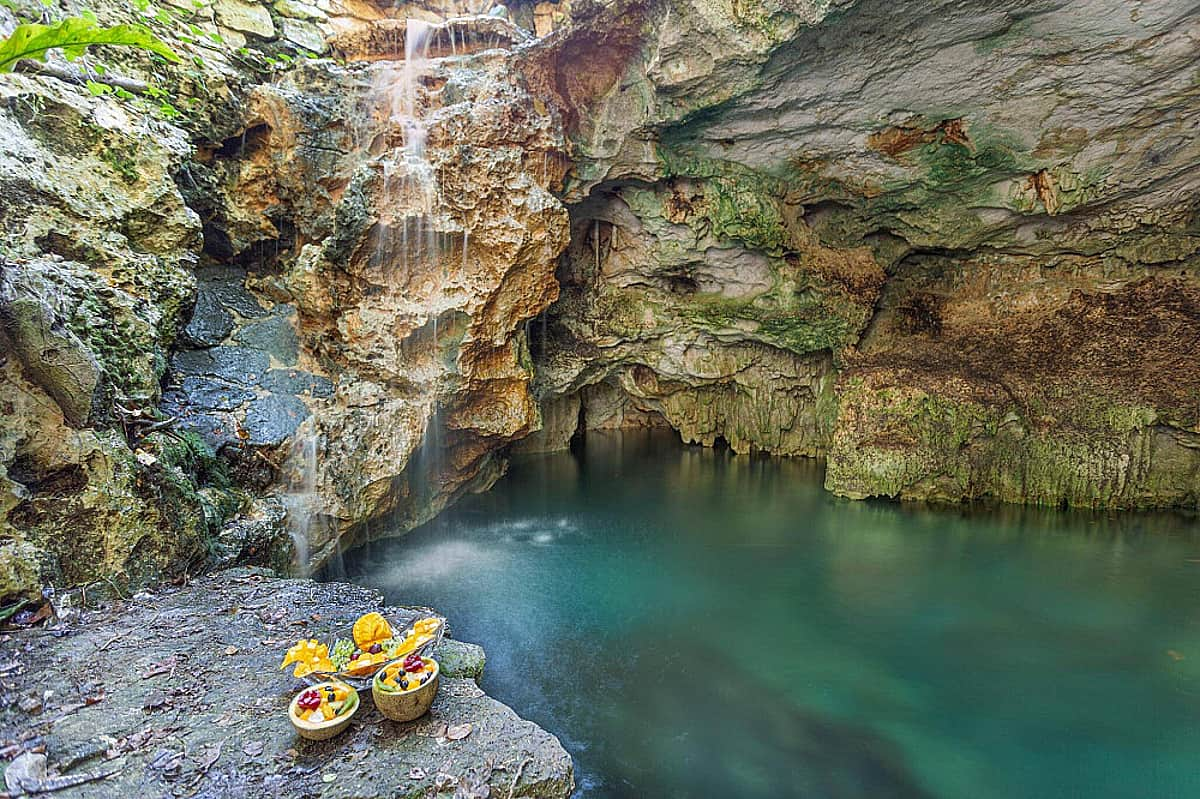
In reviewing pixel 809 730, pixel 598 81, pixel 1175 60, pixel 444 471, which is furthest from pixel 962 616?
pixel 598 81

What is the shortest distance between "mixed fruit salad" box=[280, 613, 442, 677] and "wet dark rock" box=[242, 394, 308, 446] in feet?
13.6

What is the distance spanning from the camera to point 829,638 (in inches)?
273

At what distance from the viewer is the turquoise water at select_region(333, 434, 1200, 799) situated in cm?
507

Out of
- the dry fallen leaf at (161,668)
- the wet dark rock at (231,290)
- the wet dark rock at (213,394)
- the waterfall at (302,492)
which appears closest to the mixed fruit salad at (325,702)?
the dry fallen leaf at (161,668)

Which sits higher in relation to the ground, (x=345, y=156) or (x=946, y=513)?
(x=345, y=156)

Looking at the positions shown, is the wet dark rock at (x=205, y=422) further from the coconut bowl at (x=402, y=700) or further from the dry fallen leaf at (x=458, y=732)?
the dry fallen leaf at (x=458, y=732)

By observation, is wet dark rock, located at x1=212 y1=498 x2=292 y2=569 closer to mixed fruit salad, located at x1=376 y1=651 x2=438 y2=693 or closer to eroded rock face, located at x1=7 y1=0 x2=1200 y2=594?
eroded rock face, located at x1=7 y1=0 x2=1200 y2=594

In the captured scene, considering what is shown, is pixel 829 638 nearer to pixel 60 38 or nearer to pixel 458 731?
pixel 458 731

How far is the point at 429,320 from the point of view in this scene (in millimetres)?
8758

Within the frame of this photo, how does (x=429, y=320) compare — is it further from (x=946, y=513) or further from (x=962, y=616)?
(x=946, y=513)

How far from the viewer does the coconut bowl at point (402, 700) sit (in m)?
3.52

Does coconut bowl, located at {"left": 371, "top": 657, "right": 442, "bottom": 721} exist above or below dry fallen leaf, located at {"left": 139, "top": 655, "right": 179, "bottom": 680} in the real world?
above

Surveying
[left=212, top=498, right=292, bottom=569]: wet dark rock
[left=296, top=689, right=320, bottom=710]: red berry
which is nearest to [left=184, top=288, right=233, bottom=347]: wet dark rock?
[left=212, top=498, right=292, bottom=569]: wet dark rock

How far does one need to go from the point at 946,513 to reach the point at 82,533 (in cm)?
1137
